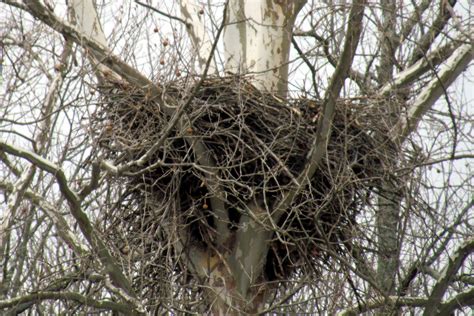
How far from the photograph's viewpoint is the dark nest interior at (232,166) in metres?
4.51

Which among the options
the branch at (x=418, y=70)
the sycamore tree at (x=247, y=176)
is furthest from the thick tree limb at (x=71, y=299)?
the branch at (x=418, y=70)

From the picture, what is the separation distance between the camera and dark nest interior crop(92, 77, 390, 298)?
14.8 ft

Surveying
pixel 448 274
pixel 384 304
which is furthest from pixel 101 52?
pixel 448 274

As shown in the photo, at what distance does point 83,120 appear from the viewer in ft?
16.1

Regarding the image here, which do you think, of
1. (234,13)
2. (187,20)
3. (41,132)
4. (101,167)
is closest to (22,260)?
(41,132)

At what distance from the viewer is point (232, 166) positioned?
4.35m

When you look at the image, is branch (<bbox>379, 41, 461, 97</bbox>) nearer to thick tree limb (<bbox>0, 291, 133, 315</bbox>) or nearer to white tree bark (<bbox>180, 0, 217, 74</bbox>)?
white tree bark (<bbox>180, 0, 217, 74</bbox>)

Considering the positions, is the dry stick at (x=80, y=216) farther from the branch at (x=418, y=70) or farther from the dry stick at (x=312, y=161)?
the branch at (x=418, y=70)

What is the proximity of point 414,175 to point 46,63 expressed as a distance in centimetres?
332

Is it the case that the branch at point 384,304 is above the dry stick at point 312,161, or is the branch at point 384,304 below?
below

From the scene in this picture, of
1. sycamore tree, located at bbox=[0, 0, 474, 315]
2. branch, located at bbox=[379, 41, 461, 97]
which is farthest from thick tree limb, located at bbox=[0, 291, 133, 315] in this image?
branch, located at bbox=[379, 41, 461, 97]

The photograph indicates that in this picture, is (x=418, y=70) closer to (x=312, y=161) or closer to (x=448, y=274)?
(x=448, y=274)

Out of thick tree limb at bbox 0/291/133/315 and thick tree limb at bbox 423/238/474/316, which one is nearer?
thick tree limb at bbox 0/291/133/315

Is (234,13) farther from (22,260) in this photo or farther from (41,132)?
(22,260)
